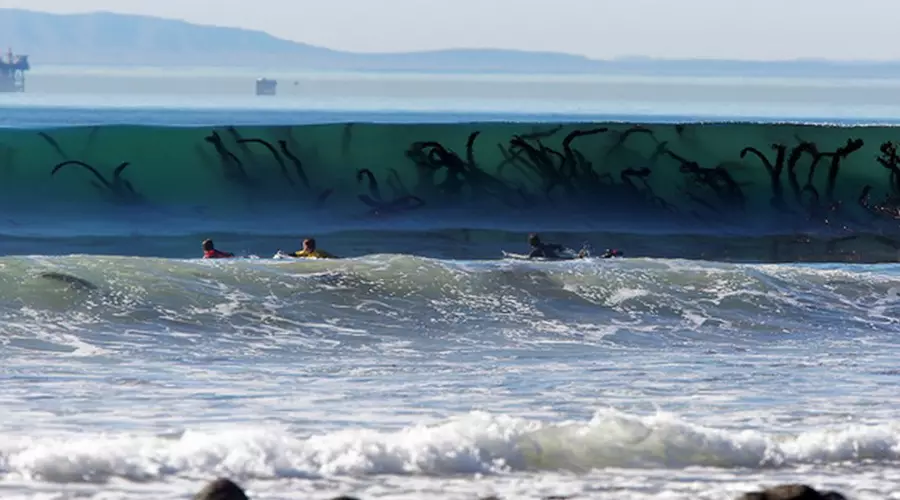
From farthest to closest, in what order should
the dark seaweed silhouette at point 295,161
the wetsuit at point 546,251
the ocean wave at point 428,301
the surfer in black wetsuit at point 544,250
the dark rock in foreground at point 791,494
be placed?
the dark seaweed silhouette at point 295,161 < the wetsuit at point 546,251 < the surfer in black wetsuit at point 544,250 < the ocean wave at point 428,301 < the dark rock in foreground at point 791,494

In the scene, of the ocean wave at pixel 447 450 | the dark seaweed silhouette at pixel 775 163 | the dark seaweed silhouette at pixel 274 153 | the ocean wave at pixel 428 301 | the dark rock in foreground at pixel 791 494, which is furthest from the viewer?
the dark seaweed silhouette at pixel 274 153

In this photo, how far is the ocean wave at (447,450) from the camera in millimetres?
7949

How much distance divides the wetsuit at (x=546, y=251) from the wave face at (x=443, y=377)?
5.64 m

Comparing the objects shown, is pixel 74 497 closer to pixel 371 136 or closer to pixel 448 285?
pixel 448 285

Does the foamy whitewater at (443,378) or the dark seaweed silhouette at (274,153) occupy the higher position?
the foamy whitewater at (443,378)

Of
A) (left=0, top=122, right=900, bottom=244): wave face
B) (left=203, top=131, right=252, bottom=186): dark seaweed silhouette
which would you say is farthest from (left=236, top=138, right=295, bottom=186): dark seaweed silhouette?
(left=203, top=131, right=252, bottom=186): dark seaweed silhouette

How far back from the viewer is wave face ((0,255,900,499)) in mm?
8039

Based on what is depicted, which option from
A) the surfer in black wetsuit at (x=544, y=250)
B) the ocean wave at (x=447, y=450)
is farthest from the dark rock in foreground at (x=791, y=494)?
the surfer in black wetsuit at (x=544, y=250)

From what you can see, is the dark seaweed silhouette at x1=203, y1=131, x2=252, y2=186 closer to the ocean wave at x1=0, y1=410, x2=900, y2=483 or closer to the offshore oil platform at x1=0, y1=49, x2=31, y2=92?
the ocean wave at x1=0, y1=410, x2=900, y2=483

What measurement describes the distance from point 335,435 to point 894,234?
2644cm

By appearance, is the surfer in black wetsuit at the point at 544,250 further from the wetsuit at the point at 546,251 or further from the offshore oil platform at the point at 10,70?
the offshore oil platform at the point at 10,70

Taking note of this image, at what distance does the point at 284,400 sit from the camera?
986 cm

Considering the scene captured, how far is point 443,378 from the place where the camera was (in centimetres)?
1092

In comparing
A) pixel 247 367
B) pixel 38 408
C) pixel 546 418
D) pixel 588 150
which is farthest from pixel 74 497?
pixel 588 150
